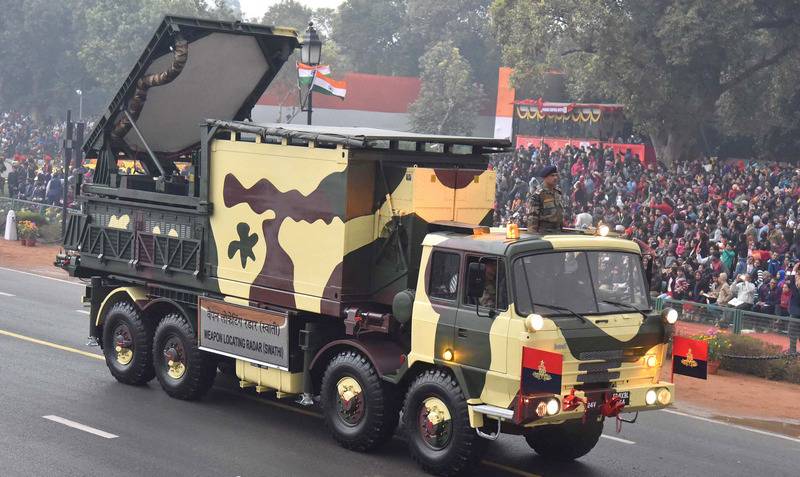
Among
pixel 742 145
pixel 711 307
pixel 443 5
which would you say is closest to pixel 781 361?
pixel 711 307

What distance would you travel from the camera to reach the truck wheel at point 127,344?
14.7m

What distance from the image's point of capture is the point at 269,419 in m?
13.5

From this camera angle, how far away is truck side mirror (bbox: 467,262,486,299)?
10797 mm

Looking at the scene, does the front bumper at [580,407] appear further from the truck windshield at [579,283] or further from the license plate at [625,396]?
the truck windshield at [579,283]

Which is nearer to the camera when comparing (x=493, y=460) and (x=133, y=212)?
(x=493, y=460)

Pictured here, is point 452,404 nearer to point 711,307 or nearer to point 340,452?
point 340,452

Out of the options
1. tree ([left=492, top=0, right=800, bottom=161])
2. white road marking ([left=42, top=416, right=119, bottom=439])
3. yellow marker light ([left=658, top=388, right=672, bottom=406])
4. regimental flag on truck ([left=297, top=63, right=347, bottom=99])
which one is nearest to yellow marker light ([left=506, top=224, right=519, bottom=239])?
yellow marker light ([left=658, top=388, right=672, bottom=406])

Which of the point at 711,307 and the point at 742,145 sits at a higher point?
the point at 742,145

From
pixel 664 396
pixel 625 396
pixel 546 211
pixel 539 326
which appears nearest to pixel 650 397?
pixel 664 396

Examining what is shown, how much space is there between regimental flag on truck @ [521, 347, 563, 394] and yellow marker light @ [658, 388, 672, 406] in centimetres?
147

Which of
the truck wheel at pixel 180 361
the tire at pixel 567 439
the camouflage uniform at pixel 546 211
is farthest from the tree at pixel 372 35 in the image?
the tire at pixel 567 439

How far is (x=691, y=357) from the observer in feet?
37.4

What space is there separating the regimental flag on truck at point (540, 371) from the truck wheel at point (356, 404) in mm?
1944

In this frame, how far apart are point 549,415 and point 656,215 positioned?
20.6m
